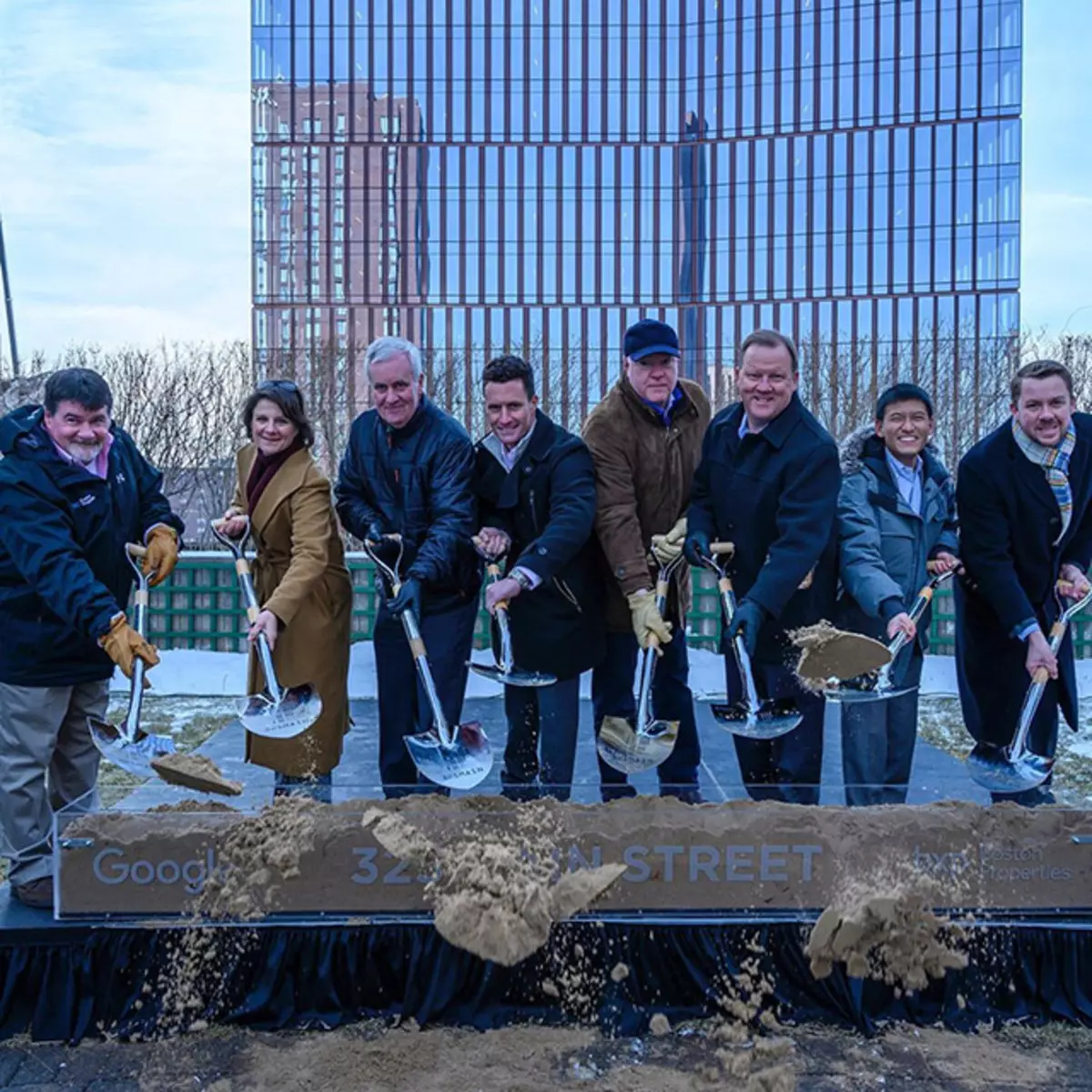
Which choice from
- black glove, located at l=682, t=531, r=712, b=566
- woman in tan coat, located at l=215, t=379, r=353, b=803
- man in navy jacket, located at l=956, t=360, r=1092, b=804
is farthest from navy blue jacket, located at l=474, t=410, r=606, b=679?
man in navy jacket, located at l=956, t=360, r=1092, b=804

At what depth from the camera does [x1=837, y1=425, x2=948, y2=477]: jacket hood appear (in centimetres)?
372

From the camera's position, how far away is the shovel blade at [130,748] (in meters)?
3.20

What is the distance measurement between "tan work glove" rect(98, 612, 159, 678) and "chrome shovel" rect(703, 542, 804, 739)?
5.76 feet

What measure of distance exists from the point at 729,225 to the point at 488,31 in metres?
9.83

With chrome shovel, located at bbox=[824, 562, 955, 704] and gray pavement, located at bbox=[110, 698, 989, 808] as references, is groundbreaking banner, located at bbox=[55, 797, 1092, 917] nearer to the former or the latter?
gray pavement, located at bbox=[110, 698, 989, 808]

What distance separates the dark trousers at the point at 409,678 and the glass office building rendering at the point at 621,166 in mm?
26838

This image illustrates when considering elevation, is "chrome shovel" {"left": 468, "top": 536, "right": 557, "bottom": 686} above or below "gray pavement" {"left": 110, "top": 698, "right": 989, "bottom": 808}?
above

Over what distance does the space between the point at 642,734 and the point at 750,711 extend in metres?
0.36

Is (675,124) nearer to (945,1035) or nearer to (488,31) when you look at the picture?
(488,31)

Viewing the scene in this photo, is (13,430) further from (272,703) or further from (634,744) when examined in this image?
(634,744)

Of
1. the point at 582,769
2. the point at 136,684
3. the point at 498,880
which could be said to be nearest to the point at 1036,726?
the point at 498,880

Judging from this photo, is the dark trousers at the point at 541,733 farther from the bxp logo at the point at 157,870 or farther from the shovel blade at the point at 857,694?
the bxp logo at the point at 157,870

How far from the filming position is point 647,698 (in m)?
3.54

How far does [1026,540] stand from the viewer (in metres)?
3.61
